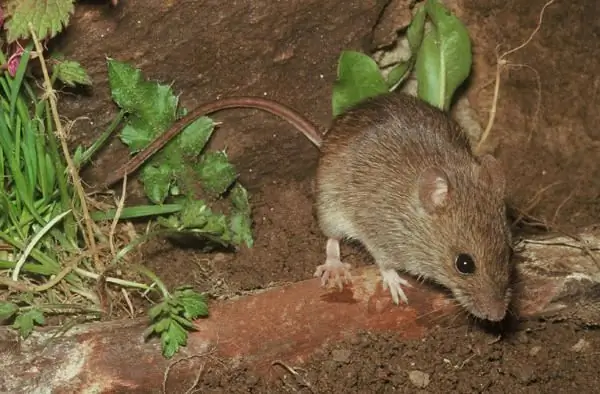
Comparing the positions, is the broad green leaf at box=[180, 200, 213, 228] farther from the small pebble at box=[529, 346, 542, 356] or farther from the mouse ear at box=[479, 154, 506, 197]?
the small pebble at box=[529, 346, 542, 356]

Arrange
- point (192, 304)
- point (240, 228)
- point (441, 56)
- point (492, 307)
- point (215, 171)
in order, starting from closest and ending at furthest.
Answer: point (192, 304) < point (492, 307) < point (215, 171) < point (240, 228) < point (441, 56)

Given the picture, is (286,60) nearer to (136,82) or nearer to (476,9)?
(136,82)

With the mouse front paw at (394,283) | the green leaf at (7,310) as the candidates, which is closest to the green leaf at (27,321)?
the green leaf at (7,310)

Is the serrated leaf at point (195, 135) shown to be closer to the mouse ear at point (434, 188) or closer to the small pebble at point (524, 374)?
the mouse ear at point (434, 188)

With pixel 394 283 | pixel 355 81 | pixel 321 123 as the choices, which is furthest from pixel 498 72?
pixel 394 283

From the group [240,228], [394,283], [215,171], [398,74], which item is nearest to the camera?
[394,283]

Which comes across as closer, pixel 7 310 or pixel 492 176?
pixel 7 310

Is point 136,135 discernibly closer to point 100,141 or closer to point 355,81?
point 100,141

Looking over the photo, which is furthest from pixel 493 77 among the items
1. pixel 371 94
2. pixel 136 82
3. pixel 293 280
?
pixel 136 82
